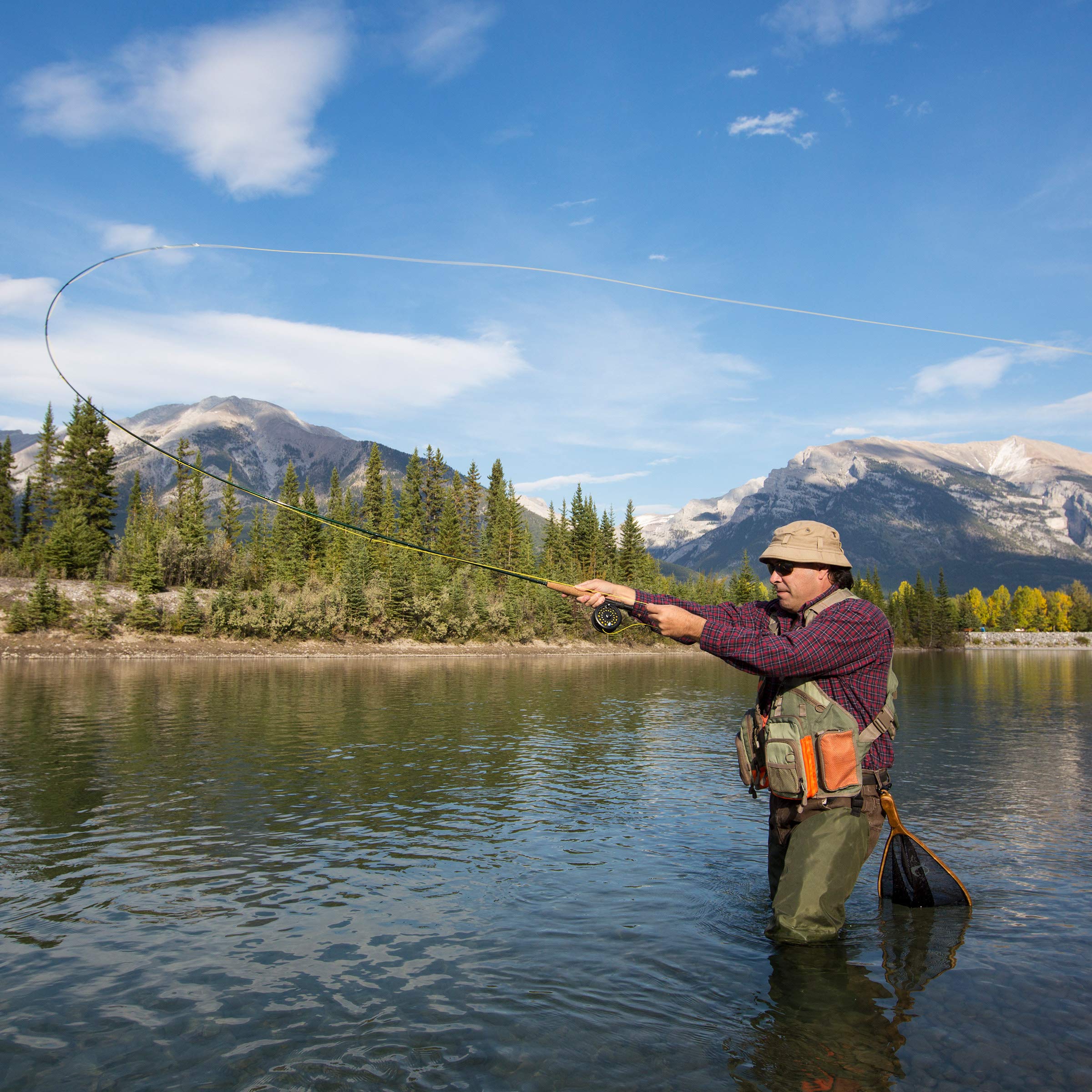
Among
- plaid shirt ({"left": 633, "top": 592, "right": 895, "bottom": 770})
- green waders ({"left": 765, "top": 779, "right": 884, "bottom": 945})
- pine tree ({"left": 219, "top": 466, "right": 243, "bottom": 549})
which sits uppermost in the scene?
pine tree ({"left": 219, "top": 466, "right": 243, "bottom": 549})

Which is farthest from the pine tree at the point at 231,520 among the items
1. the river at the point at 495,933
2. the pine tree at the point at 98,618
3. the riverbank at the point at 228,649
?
the river at the point at 495,933

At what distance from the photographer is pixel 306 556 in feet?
336

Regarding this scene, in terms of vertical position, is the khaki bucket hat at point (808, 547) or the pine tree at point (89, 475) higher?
the pine tree at point (89, 475)

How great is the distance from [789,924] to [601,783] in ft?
33.0

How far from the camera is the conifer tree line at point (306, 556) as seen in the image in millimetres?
74950

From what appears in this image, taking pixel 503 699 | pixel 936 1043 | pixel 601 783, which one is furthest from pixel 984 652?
pixel 936 1043

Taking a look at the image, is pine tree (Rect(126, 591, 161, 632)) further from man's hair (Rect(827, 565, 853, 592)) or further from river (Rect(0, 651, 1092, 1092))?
man's hair (Rect(827, 565, 853, 592))

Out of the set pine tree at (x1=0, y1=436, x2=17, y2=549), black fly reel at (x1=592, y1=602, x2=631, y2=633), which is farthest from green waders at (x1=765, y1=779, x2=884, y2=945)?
pine tree at (x1=0, y1=436, x2=17, y2=549)

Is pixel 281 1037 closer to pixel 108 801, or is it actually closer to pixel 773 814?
pixel 773 814

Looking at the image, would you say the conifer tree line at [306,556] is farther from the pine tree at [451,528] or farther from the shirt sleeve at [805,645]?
the shirt sleeve at [805,645]

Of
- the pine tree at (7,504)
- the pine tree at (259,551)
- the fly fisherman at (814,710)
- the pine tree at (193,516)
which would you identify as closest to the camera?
the fly fisherman at (814,710)

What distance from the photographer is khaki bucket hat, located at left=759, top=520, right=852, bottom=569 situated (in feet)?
21.1

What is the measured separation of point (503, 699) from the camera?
33688mm

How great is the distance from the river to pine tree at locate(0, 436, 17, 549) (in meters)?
93.9
